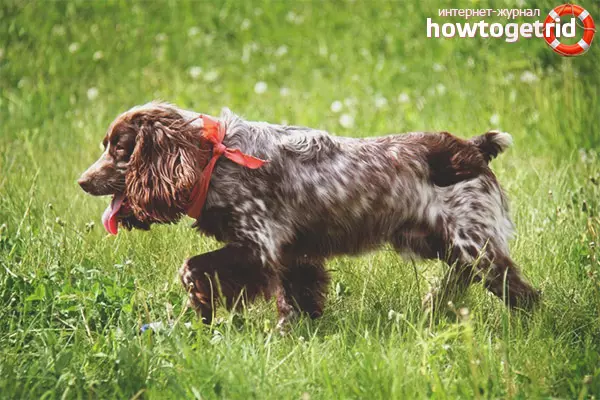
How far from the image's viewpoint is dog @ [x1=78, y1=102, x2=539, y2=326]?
4484 mm

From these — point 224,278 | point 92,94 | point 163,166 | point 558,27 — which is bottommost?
point 224,278

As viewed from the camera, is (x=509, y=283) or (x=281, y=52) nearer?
(x=509, y=283)

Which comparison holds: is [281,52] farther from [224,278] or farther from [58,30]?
[224,278]

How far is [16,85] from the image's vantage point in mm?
9602

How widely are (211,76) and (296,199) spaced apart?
231 inches

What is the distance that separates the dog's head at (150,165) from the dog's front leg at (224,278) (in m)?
0.31

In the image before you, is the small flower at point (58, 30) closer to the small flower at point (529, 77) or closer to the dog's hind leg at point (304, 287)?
the small flower at point (529, 77)

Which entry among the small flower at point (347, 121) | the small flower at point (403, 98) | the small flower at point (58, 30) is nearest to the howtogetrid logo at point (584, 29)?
the small flower at point (347, 121)

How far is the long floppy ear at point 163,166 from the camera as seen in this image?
14.6 feet

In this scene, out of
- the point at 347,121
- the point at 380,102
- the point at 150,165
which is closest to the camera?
the point at 150,165

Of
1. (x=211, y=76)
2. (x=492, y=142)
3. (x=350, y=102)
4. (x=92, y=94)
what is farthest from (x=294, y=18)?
(x=492, y=142)

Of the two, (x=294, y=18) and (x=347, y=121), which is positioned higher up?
(x=294, y=18)

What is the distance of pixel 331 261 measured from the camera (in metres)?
5.63

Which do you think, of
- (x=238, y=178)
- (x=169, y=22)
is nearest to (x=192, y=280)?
(x=238, y=178)
